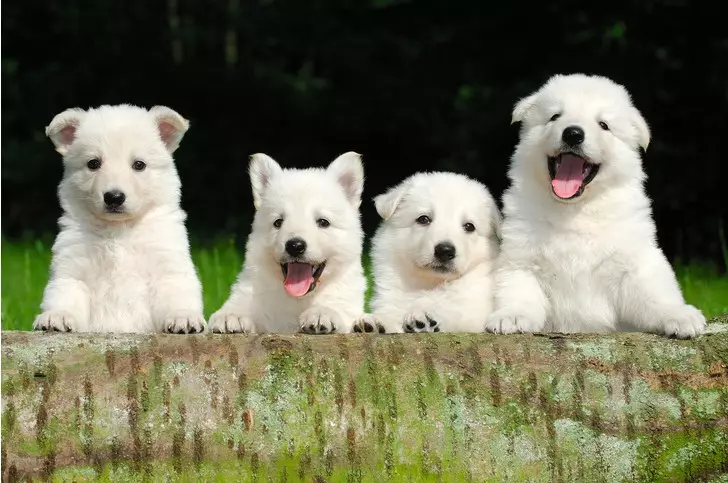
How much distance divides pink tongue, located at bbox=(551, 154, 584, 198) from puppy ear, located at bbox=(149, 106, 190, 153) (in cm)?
203

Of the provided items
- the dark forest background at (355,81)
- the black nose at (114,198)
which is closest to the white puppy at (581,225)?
the black nose at (114,198)

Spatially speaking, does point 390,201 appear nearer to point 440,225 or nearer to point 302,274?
point 440,225

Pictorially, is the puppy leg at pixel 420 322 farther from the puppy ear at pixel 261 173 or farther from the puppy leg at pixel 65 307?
the puppy leg at pixel 65 307

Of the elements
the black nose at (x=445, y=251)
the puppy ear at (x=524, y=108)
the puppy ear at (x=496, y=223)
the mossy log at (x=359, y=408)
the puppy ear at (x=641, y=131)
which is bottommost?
the mossy log at (x=359, y=408)

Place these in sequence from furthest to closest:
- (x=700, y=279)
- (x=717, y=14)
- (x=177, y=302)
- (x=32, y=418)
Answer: (x=717, y=14) → (x=700, y=279) → (x=177, y=302) → (x=32, y=418)

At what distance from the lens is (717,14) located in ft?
42.2

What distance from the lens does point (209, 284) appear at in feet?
29.4

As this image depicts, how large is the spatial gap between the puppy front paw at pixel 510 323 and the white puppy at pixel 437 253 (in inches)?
16.7

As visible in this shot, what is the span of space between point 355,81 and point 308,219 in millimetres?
12412

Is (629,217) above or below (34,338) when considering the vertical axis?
above

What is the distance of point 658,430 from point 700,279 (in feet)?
17.5

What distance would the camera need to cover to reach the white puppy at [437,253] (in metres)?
5.82

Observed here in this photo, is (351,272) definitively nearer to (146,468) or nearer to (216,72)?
(146,468)

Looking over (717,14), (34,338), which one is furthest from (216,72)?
(34,338)
